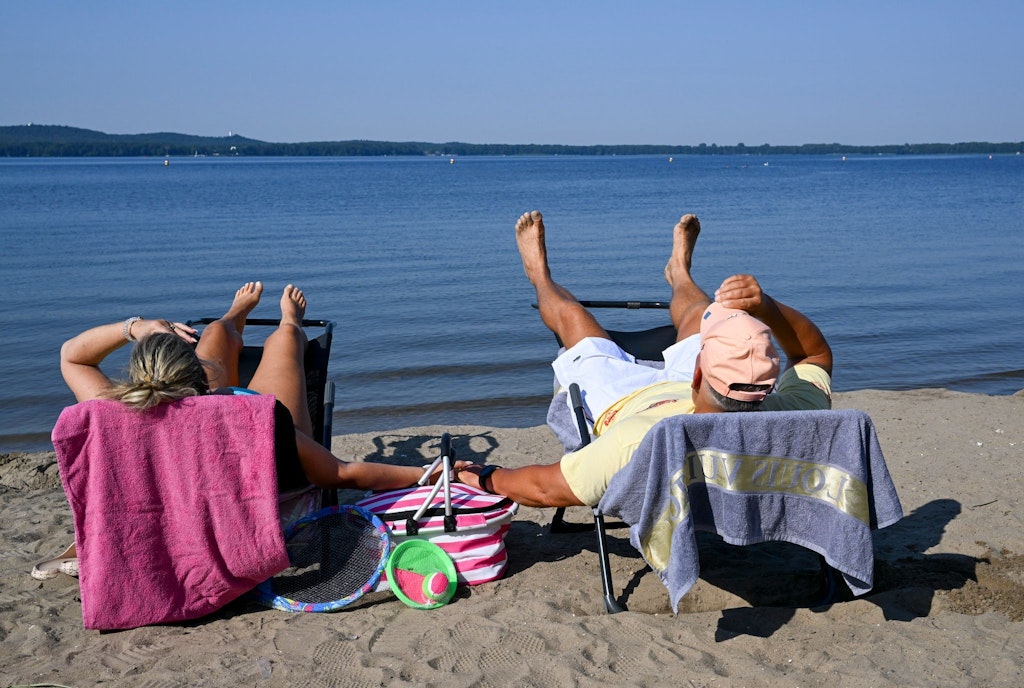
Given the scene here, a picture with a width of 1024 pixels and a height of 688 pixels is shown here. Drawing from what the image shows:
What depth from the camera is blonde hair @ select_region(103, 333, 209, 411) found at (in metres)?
3.29

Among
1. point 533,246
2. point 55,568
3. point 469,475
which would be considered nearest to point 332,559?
point 469,475

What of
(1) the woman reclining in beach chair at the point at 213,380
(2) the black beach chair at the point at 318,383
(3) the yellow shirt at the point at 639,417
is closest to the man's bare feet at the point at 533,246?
(2) the black beach chair at the point at 318,383

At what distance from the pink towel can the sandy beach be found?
189mm

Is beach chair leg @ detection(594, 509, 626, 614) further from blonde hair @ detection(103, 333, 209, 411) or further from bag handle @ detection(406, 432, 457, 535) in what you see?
blonde hair @ detection(103, 333, 209, 411)

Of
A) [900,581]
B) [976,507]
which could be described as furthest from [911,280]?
[900,581]

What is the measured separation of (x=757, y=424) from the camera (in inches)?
125

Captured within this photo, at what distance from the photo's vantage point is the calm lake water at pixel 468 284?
28.6 feet

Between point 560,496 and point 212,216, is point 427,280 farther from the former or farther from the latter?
point 212,216

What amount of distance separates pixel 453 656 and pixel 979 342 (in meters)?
→ 8.66

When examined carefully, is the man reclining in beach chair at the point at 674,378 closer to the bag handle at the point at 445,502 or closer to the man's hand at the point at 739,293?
the man's hand at the point at 739,293

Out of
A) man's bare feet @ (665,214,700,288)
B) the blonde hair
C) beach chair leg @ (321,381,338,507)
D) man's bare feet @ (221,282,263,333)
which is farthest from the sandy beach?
man's bare feet @ (665,214,700,288)

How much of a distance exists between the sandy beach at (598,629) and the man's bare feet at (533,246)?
1452 millimetres

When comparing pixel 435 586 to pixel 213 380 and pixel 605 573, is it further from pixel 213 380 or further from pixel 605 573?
pixel 213 380

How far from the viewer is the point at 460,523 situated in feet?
12.4
